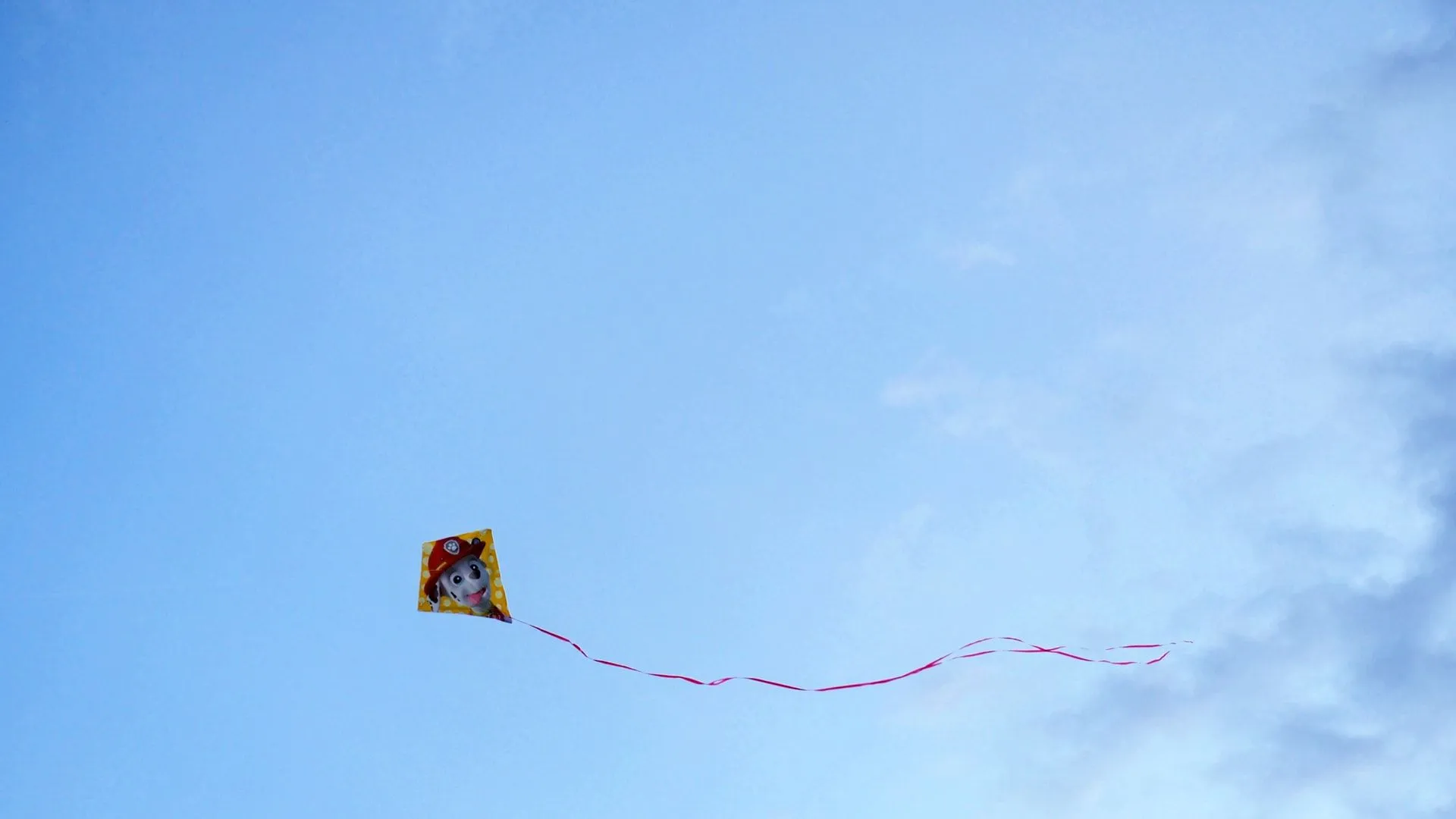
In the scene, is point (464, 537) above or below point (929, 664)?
above

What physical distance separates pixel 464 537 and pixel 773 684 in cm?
563

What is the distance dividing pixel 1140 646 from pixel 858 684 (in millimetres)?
5780

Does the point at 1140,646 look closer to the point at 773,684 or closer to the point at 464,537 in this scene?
the point at 773,684

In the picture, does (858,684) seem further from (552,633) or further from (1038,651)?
(552,633)

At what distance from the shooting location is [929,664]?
19.5 m

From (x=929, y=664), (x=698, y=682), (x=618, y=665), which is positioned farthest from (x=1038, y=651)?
(x=618, y=665)

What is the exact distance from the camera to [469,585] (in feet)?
64.3

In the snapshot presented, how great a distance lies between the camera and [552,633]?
63.1 feet

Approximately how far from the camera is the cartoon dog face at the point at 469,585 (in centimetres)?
1958

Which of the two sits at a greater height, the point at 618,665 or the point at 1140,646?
the point at 1140,646

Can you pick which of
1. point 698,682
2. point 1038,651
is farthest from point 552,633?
point 1038,651

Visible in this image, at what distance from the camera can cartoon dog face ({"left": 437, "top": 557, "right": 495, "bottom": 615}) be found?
1958 centimetres

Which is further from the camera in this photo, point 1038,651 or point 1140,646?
point 1140,646

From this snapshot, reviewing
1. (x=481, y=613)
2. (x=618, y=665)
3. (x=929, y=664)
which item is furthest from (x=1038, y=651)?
(x=481, y=613)
